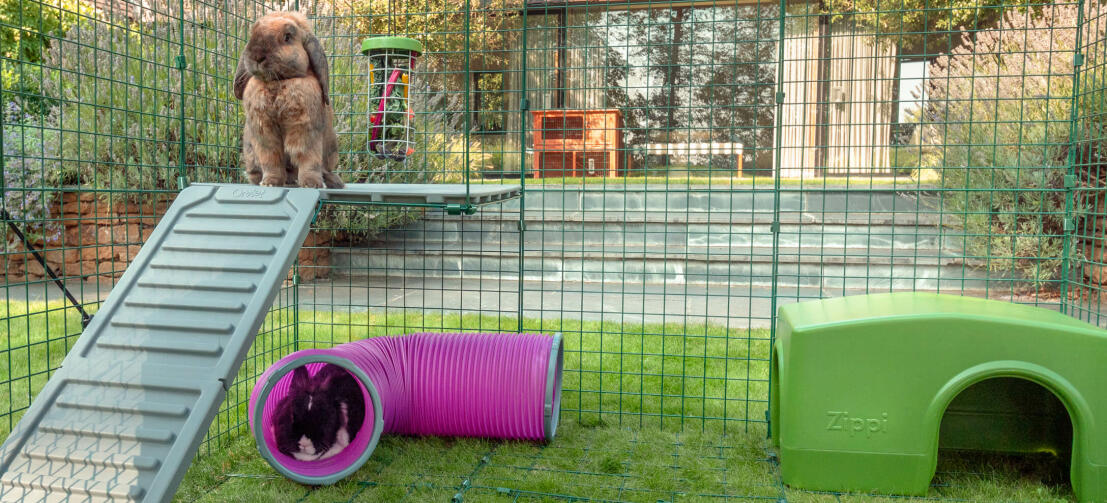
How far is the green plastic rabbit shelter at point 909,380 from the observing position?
2.82 meters

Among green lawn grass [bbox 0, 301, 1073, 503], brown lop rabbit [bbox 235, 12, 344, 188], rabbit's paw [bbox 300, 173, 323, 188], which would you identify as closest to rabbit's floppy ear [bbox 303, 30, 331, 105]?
brown lop rabbit [bbox 235, 12, 344, 188]

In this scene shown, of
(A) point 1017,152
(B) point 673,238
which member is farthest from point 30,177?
(A) point 1017,152

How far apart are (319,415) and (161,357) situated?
0.86 m

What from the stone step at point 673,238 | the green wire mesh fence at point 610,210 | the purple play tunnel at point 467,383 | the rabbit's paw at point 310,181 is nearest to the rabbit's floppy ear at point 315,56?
the rabbit's paw at point 310,181

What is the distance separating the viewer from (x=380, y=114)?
3514 millimetres

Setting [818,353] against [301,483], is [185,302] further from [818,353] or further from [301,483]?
[818,353]

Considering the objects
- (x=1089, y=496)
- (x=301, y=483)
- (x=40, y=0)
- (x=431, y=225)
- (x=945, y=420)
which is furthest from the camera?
(x=431, y=225)

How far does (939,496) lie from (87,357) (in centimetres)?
322

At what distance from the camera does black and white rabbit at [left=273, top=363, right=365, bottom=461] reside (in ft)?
10.4

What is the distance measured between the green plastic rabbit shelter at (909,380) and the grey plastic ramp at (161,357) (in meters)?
2.07

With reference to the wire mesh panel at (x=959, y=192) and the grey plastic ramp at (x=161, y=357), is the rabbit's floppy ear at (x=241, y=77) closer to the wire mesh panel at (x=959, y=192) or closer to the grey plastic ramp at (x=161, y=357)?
the grey plastic ramp at (x=161, y=357)

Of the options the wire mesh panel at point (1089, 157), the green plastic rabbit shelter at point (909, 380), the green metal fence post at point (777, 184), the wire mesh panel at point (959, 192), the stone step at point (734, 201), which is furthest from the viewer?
the stone step at point (734, 201)

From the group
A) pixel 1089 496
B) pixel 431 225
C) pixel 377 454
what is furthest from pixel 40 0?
pixel 431 225

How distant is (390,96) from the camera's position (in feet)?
11.5
